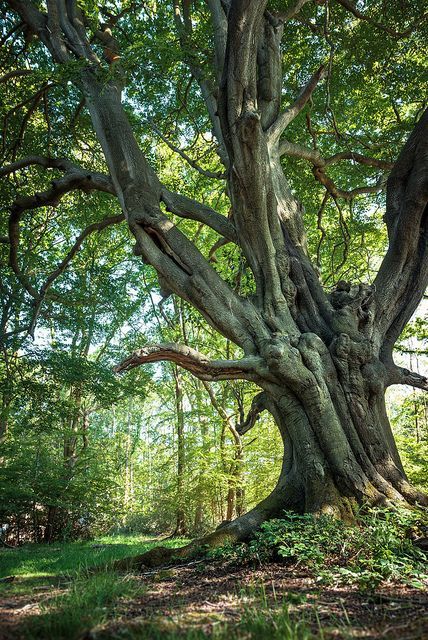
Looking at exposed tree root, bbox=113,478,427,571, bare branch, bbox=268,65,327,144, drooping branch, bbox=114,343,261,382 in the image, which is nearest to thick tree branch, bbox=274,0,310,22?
bare branch, bbox=268,65,327,144

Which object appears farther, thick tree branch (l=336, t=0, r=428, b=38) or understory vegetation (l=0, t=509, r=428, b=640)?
thick tree branch (l=336, t=0, r=428, b=38)

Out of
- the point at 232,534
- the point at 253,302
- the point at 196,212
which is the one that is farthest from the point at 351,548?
the point at 196,212

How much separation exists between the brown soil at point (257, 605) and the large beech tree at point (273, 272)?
40.0 inches

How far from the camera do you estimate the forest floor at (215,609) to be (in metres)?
1.76

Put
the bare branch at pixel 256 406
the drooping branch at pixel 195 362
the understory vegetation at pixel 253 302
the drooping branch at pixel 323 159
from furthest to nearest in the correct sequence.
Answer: the drooping branch at pixel 323 159 → the bare branch at pixel 256 406 → the drooping branch at pixel 195 362 → the understory vegetation at pixel 253 302

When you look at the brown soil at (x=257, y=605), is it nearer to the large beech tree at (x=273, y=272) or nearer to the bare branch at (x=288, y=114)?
the large beech tree at (x=273, y=272)

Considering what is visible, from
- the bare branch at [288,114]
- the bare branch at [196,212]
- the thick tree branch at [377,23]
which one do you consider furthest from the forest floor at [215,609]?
the thick tree branch at [377,23]

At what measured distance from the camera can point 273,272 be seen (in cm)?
495

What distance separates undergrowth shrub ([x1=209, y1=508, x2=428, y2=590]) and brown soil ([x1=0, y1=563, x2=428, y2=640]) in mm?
113

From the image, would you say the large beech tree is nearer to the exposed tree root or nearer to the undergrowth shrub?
the exposed tree root

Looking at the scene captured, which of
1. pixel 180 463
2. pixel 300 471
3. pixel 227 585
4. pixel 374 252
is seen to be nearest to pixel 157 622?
pixel 227 585

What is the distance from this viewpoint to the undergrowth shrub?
2781 millimetres

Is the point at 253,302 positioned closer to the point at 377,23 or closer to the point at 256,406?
the point at 256,406

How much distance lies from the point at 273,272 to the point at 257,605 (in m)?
3.41
